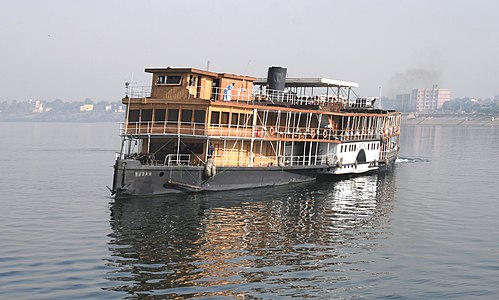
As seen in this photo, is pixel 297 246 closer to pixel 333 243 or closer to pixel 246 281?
pixel 333 243

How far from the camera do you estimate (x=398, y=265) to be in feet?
78.4

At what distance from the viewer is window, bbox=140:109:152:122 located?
38406 millimetres

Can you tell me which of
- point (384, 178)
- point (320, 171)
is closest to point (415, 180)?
point (384, 178)

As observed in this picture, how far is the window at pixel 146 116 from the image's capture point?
38406 millimetres

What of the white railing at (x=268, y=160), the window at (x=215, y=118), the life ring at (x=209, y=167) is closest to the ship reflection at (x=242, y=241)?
the life ring at (x=209, y=167)

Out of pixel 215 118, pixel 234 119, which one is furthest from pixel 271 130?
pixel 215 118

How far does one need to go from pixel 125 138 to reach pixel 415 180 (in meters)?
27.3

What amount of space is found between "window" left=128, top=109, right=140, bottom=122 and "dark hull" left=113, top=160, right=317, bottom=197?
5182 millimetres

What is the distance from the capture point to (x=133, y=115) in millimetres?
39094

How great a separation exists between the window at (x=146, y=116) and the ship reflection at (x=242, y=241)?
217 inches

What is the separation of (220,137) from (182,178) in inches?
142

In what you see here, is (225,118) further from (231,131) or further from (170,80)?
(170,80)

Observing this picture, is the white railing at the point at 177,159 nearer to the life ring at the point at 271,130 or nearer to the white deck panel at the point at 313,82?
the life ring at the point at 271,130

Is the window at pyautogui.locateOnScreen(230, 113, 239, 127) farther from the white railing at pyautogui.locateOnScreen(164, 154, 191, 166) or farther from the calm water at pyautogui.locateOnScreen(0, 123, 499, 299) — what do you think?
the calm water at pyautogui.locateOnScreen(0, 123, 499, 299)
